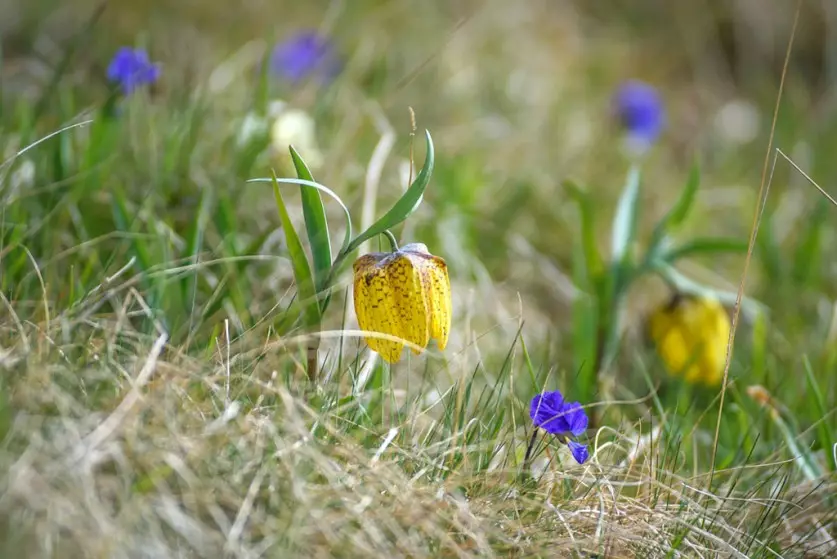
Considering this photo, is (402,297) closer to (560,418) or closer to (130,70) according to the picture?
(560,418)

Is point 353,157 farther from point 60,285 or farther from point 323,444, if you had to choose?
point 323,444

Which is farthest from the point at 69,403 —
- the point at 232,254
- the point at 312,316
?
the point at 232,254

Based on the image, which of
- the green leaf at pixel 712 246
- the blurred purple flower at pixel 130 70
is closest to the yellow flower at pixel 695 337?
the green leaf at pixel 712 246

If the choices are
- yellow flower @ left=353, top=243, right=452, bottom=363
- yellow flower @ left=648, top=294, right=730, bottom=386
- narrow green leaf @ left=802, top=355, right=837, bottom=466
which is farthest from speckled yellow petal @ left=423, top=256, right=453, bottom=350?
yellow flower @ left=648, top=294, right=730, bottom=386

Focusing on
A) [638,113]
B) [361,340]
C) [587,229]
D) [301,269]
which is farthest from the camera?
[638,113]

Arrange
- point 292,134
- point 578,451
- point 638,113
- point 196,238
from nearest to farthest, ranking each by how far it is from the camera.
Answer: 1. point 578,451
2. point 196,238
3. point 292,134
4. point 638,113

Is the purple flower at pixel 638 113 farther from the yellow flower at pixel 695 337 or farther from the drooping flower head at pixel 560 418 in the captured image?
the drooping flower head at pixel 560 418

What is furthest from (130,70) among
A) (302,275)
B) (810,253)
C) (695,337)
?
(810,253)
